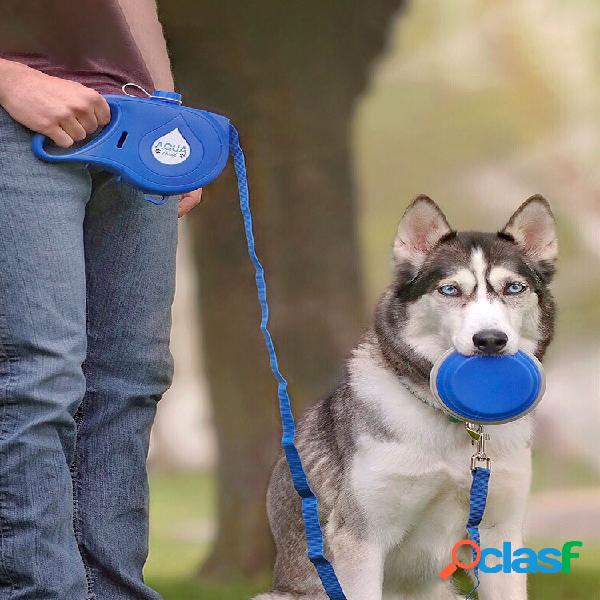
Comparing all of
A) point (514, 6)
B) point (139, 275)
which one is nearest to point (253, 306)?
point (514, 6)

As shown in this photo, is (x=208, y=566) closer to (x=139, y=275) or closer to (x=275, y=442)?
(x=275, y=442)

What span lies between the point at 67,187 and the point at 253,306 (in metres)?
1.94

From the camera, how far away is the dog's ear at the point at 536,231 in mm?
2404

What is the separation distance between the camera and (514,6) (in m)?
3.43

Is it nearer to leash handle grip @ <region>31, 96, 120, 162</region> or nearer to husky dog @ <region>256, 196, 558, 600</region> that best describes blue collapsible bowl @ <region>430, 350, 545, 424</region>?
husky dog @ <region>256, 196, 558, 600</region>

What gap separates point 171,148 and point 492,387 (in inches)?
31.2

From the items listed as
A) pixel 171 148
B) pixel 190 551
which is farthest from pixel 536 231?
pixel 190 551

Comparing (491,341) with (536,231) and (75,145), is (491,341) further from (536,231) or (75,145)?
(75,145)

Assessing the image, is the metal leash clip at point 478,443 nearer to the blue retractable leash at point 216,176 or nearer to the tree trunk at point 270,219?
the blue retractable leash at point 216,176

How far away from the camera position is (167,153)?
5.90 feet

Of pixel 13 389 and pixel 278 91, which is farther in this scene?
pixel 278 91

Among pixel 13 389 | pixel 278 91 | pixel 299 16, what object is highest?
pixel 299 16

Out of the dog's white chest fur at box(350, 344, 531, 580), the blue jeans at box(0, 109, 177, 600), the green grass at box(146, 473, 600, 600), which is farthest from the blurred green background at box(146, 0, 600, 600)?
the blue jeans at box(0, 109, 177, 600)

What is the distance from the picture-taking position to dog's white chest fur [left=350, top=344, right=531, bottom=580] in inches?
88.4
